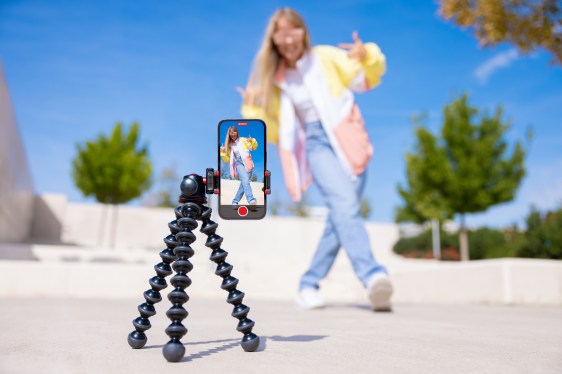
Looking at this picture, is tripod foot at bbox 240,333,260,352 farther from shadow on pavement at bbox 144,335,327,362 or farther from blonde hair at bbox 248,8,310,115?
blonde hair at bbox 248,8,310,115

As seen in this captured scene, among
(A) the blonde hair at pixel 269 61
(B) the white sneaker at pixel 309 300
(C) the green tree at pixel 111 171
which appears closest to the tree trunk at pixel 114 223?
(C) the green tree at pixel 111 171

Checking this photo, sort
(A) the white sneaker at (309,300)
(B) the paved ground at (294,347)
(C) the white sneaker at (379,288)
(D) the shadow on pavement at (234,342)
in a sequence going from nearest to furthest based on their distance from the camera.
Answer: (B) the paved ground at (294,347), (D) the shadow on pavement at (234,342), (C) the white sneaker at (379,288), (A) the white sneaker at (309,300)

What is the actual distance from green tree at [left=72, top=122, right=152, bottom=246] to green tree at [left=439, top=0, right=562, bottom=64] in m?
16.0

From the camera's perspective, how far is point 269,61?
4293 mm

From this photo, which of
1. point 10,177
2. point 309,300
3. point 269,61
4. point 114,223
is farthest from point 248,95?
point 114,223

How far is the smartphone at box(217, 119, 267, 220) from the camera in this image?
1.82 meters

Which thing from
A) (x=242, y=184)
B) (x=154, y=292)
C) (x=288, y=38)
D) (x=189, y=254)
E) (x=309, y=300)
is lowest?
(x=309, y=300)

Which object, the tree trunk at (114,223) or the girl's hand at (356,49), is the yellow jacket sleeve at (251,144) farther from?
the tree trunk at (114,223)

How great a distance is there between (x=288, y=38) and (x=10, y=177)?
12.0 metres

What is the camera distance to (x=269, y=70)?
14.1 ft

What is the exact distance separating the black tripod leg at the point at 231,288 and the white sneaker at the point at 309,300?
7.59 ft

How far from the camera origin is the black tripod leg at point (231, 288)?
5.95 feet

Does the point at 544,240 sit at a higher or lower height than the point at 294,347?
higher

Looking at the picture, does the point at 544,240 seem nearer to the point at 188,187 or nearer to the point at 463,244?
the point at 188,187
